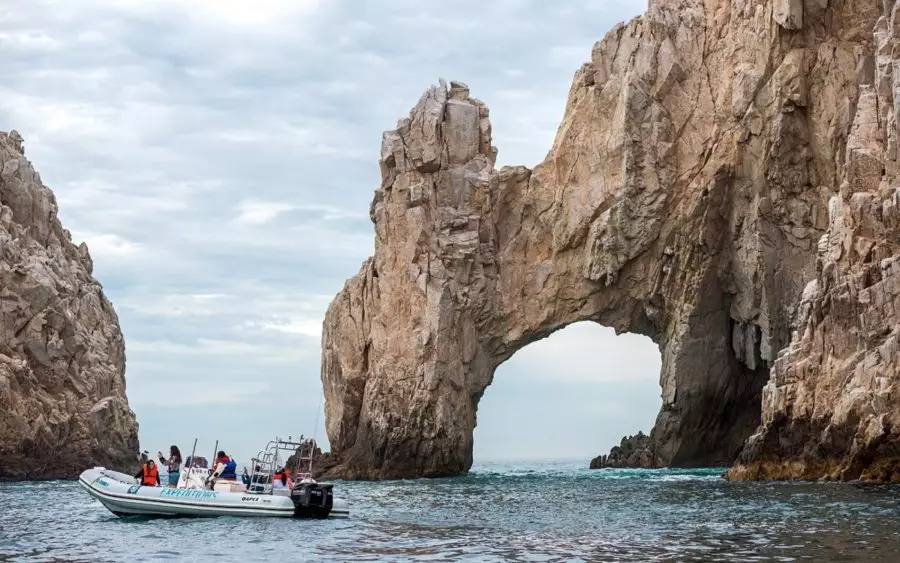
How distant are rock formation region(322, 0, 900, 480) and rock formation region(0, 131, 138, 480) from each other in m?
14.2

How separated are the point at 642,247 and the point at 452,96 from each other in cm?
1428

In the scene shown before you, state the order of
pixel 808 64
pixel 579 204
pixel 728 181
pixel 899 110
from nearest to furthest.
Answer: pixel 899 110 < pixel 808 64 < pixel 728 181 < pixel 579 204

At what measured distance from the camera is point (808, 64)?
2221 inches

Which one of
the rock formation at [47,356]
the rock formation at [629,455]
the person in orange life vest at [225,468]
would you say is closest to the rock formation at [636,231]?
the rock formation at [629,455]

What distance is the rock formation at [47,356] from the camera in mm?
68688

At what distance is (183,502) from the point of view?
36344 millimetres

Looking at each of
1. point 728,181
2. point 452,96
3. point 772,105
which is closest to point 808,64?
point 772,105

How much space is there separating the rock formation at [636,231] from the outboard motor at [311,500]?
19.6 metres

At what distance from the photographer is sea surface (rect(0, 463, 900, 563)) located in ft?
84.2

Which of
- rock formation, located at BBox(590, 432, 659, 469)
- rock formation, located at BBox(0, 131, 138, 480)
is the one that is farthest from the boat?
rock formation, located at BBox(590, 432, 659, 469)

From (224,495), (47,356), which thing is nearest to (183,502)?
(224,495)

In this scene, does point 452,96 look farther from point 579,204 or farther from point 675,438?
point 675,438

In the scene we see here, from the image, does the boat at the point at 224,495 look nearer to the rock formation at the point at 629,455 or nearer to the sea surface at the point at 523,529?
the sea surface at the point at 523,529

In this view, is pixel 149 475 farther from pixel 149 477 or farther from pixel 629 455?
pixel 629 455
